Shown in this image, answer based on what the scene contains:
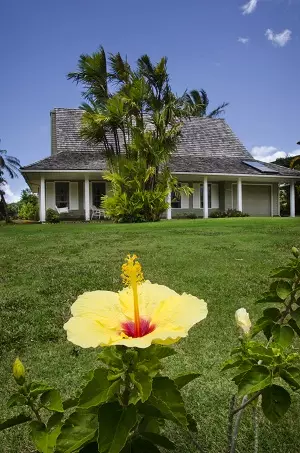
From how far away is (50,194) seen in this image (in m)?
24.5

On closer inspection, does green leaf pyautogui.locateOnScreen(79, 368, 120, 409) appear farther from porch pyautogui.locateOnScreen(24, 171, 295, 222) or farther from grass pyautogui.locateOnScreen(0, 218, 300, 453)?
porch pyautogui.locateOnScreen(24, 171, 295, 222)

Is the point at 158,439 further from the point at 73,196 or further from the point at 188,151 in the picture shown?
the point at 188,151

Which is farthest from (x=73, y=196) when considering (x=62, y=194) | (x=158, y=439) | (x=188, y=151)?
(x=158, y=439)

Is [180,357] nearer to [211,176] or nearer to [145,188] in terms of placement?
[145,188]

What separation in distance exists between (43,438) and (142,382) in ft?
1.66

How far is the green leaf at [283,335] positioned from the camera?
1.44 m

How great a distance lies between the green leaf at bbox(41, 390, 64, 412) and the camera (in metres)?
1.27

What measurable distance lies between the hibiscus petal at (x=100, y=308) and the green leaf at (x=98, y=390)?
0.40 feet

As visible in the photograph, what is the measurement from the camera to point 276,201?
93.2ft

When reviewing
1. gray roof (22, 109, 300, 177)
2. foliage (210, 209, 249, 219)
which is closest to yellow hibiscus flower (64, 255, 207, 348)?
gray roof (22, 109, 300, 177)

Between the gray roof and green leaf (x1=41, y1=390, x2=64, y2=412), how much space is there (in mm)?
21103

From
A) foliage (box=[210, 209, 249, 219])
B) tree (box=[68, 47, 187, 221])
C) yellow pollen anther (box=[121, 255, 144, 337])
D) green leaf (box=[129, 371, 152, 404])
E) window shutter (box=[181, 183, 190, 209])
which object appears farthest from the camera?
window shutter (box=[181, 183, 190, 209])

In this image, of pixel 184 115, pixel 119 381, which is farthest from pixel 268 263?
pixel 184 115

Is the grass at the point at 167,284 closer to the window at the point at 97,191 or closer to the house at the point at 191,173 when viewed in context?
the house at the point at 191,173
